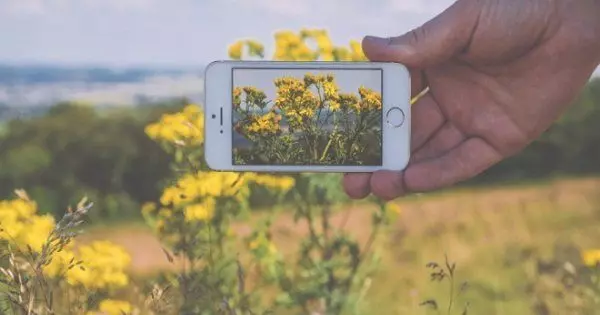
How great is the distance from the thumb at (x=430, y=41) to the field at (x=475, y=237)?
2.61 feet

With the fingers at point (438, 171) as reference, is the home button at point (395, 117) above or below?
above

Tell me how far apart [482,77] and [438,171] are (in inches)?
7.7

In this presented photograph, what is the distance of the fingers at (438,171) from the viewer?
6.46 feet

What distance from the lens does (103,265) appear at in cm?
220

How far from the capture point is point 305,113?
1.95 meters

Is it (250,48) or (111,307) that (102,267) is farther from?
(250,48)

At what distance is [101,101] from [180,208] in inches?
20.8

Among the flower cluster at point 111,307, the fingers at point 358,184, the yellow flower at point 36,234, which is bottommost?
the flower cluster at point 111,307

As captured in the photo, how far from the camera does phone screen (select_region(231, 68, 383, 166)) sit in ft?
6.38

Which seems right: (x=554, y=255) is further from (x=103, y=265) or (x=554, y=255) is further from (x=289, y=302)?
(x=103, y=265)

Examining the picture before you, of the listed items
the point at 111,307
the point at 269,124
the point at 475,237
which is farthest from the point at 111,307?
the point at 475,237

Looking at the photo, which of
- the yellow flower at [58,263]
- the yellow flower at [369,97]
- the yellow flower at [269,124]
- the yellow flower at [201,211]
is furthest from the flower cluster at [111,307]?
the yellow flower at [369,97]

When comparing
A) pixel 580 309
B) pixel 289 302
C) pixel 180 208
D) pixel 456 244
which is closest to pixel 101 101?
pixel 180 208

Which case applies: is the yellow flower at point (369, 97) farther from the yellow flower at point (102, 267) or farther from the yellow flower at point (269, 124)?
the yellow flower at point (102, 267)
